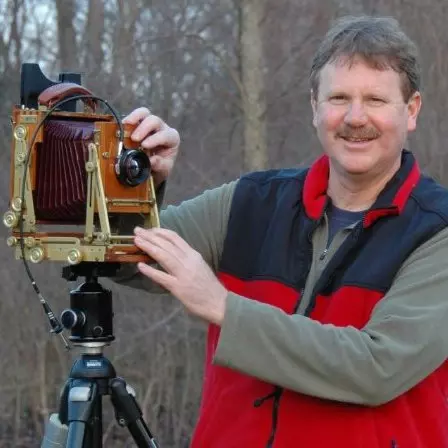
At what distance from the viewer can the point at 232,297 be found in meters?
2.37

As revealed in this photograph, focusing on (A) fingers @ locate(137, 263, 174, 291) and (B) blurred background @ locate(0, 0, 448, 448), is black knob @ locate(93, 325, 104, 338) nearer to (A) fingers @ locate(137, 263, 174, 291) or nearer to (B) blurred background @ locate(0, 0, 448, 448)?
(A) fingers @ locate(137, 263, 174, 291)

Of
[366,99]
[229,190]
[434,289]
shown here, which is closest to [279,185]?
[229,190]

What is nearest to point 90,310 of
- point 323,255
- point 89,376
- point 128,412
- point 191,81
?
point 89,376

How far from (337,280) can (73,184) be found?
669 millimetres

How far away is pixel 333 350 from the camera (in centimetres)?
234

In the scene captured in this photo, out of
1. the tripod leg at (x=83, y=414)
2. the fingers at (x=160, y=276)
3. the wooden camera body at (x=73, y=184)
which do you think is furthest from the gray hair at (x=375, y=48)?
the tripod leg at (x=83, y=414)

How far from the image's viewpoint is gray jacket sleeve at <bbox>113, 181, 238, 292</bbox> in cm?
287

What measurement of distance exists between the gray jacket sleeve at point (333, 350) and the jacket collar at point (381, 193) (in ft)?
0.80

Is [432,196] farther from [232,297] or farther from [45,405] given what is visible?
[45,405]

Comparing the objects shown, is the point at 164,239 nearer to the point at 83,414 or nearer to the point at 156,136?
the point at 156,136

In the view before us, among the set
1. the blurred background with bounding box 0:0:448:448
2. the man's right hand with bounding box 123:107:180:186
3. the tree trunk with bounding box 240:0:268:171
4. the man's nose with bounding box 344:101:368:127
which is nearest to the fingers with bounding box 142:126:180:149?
the man's right hand with bounding box 123:107:180:186

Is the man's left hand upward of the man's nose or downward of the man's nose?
downward

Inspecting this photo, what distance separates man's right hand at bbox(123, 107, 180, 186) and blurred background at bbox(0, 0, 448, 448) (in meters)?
3.30

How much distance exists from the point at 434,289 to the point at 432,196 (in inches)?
10.1
